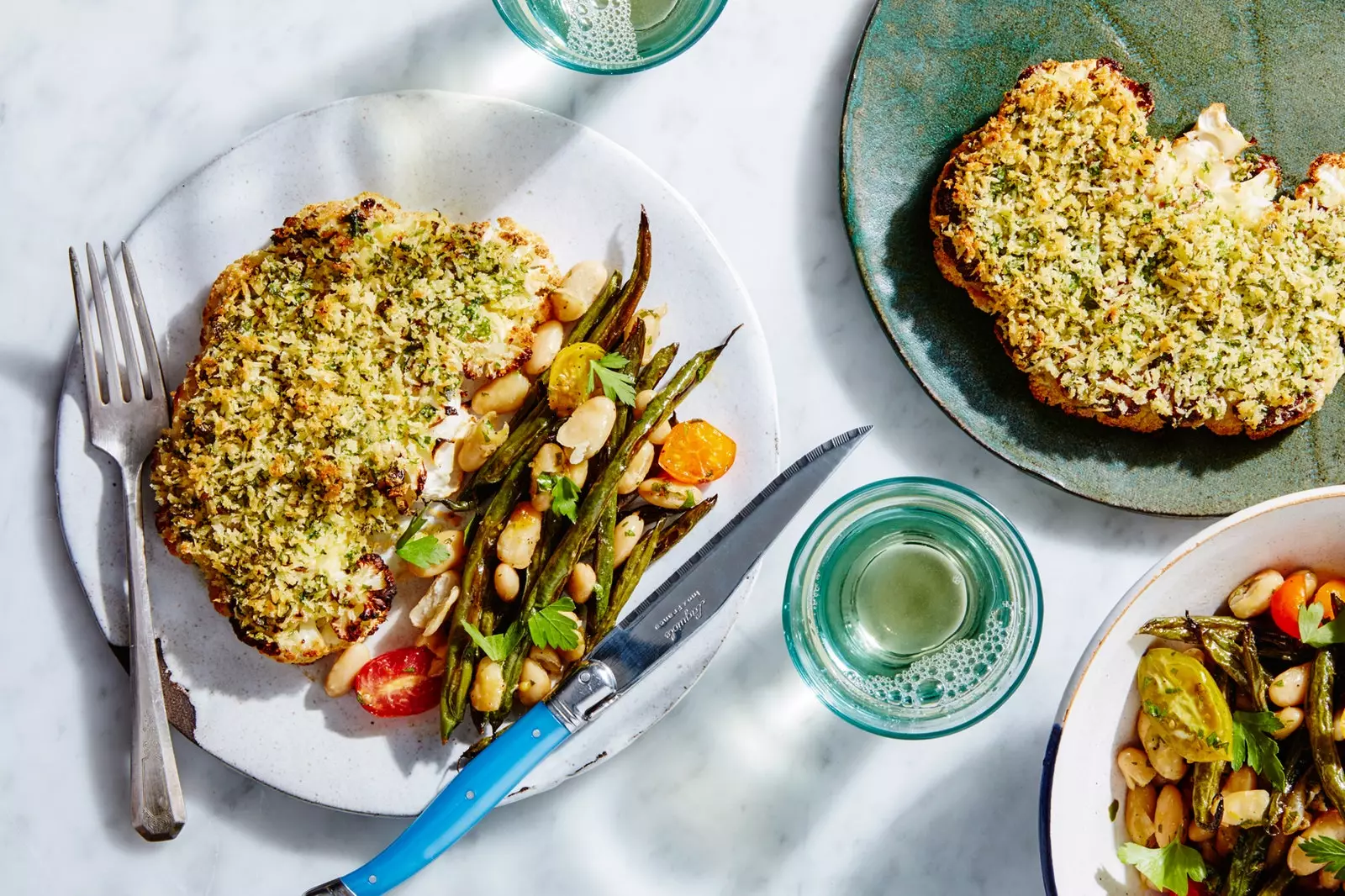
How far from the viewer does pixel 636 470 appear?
8.35ft

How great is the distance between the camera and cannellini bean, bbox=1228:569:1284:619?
2.39 m

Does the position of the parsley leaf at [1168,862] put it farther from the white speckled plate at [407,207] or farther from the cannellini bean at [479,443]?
the cannellini bean at [479,443]

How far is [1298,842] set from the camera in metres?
2.32

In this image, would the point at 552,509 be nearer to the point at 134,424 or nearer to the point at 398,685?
the point at 398,685

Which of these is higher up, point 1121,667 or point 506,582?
point 506,582

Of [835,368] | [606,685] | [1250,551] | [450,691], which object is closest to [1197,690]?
[1250,551]

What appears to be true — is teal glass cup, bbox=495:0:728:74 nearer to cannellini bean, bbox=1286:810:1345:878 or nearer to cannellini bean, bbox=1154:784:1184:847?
cannellini bean, bbox=1154:784:1184:847

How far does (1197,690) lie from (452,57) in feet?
8.09

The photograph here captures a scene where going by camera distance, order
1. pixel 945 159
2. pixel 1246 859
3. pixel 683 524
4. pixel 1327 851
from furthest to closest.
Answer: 1. pixel 945 159
2. pixel 683 524
3. pixel 1246 859
4. pixel 1327 851

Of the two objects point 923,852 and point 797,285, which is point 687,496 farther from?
point 923,852

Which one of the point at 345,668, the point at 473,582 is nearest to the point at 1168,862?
the point at 473,582

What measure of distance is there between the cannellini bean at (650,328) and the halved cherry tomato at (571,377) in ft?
0.39

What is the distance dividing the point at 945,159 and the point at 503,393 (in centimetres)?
132

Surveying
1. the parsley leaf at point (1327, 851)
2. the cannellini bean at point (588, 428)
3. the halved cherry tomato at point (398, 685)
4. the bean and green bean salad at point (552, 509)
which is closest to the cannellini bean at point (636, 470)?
the bean and green bean salad at point (552, 509)
